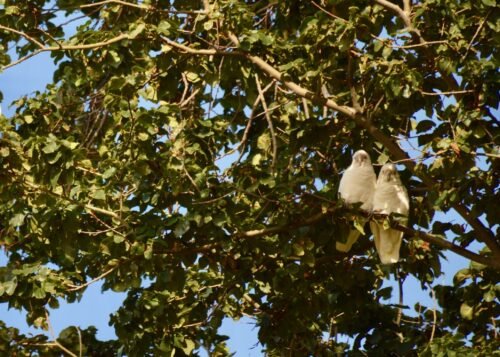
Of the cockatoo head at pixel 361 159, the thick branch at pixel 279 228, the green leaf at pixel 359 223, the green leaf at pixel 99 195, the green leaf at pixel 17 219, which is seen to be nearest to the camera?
the green leaf at pixel 359 223

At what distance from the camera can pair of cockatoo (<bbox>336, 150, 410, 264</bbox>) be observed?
5.70m

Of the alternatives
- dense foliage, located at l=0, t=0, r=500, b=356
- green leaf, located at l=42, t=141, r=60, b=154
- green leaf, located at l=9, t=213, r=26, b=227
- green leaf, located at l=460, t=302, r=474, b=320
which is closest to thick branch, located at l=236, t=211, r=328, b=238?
dense foliage, located at l=0, t=0, r=500, b=356

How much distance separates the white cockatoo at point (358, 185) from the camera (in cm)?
575

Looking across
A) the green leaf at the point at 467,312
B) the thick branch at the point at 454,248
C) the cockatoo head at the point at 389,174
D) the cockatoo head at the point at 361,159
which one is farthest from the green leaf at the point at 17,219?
the green leaf at the point at 467,312

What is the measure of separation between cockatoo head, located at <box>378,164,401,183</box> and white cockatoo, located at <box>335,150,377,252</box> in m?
0.06

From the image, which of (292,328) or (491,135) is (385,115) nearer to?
(491,135)

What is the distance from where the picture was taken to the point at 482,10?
5.51 m

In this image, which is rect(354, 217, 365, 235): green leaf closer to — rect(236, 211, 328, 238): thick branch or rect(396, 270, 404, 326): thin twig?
rect(236, 211, 328, 238): thick branch

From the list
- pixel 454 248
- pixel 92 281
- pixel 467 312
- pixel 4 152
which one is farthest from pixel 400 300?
pixel 4 152

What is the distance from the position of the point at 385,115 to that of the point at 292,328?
59.8 inches

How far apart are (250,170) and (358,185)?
24.7 inches

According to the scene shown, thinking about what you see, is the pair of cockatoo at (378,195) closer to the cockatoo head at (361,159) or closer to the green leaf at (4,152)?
the cockatoo head at (361,159)

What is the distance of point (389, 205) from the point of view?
5758 mm

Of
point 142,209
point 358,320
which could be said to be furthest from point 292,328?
point 142,209
